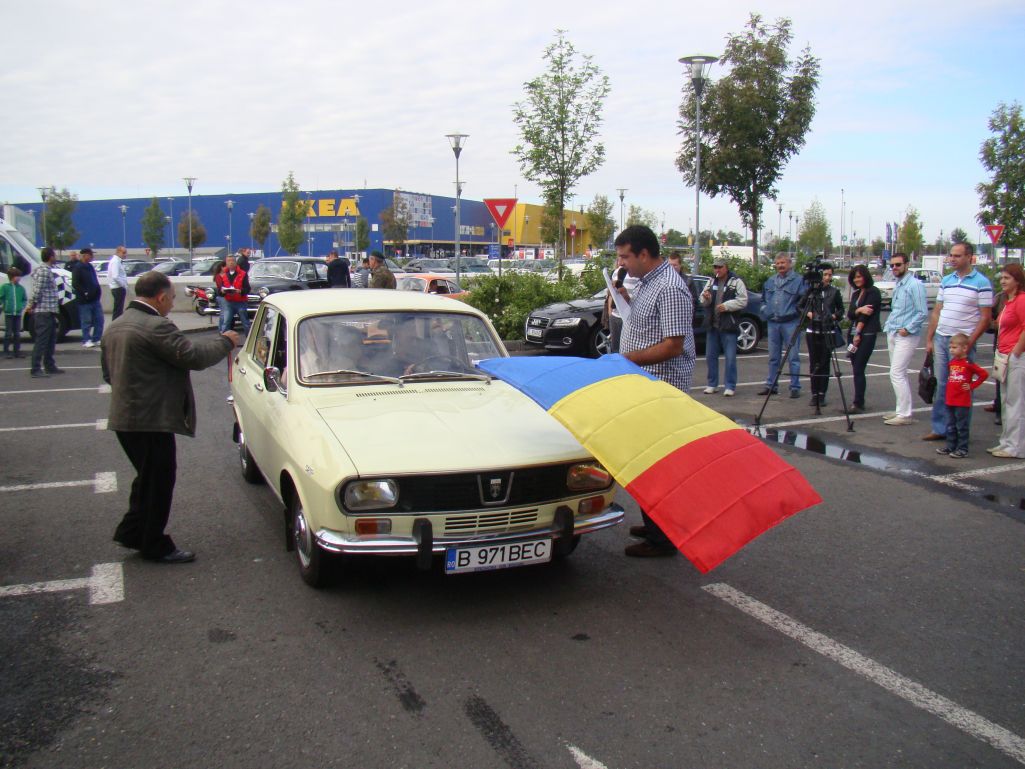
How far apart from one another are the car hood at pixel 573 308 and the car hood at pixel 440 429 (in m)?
9.38

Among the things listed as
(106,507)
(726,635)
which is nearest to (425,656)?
(726,635)

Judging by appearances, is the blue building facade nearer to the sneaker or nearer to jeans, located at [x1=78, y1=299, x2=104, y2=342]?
jeans, located at [x1=78, y1=299, x2=104, y2=342]

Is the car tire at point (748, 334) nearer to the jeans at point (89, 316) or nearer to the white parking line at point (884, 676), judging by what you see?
the white parking line at point (884, 676)

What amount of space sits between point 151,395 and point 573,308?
1035 centimetres

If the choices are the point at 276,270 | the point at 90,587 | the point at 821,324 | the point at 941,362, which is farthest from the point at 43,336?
the point at 941,362

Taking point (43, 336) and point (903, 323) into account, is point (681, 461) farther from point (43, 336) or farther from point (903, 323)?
point (43, 336)

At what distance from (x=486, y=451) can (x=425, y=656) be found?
1053 mm

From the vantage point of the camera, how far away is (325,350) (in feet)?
17.5

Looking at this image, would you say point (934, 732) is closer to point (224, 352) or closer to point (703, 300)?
point (224, 352)

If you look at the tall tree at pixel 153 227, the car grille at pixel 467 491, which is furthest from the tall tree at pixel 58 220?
the car grille at pixel 467 491

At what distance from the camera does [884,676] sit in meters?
3.78

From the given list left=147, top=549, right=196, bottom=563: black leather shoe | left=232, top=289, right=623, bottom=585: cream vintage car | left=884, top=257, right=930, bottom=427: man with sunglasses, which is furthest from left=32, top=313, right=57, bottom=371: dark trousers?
left=884, top=257, right=930, bottom=427: man with sunglasses

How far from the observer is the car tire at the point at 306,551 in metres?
4.47

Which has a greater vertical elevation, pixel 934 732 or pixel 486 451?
pixel 486 451
